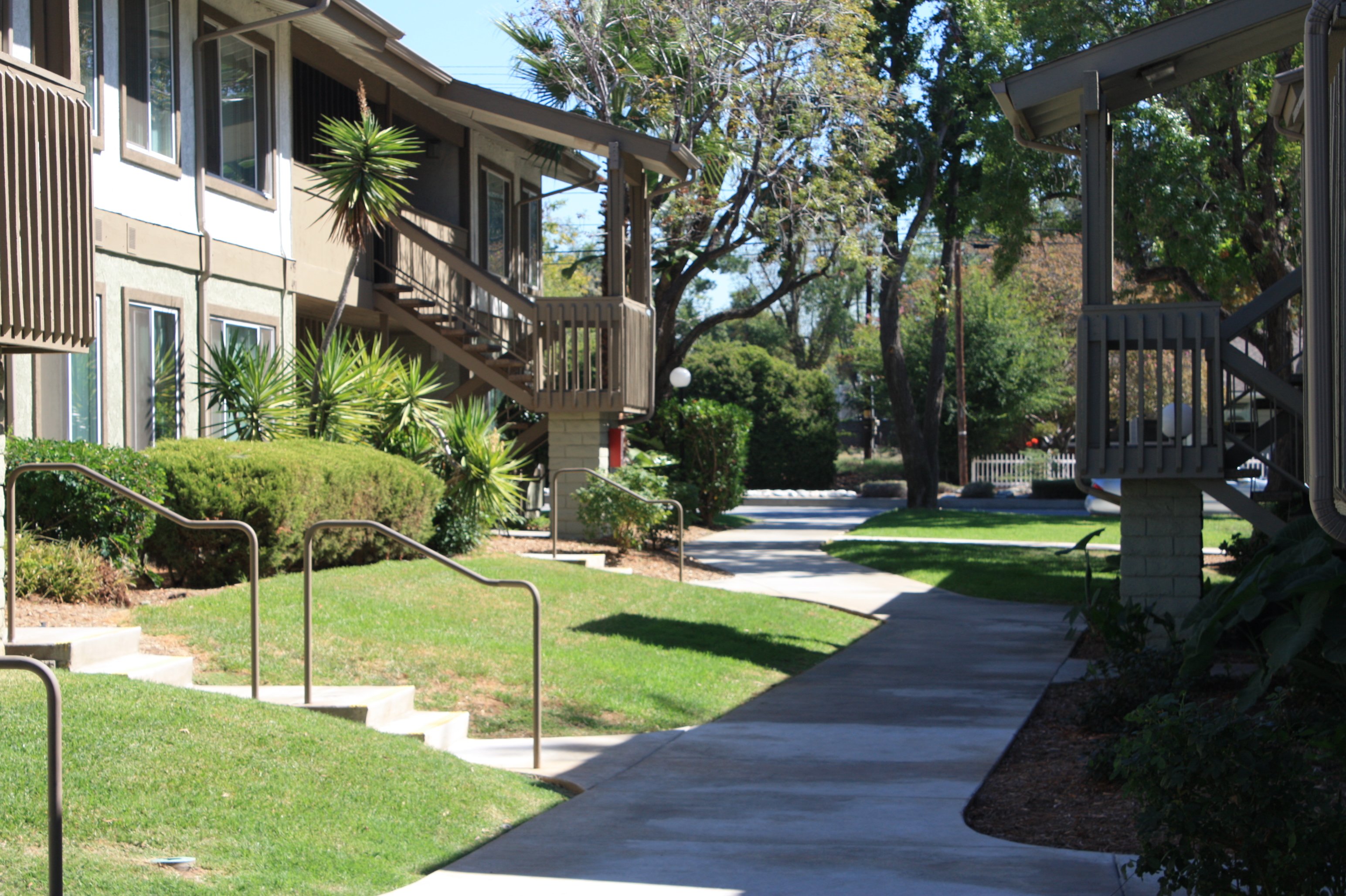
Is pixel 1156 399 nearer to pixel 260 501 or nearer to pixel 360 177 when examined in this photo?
pixel 260 501

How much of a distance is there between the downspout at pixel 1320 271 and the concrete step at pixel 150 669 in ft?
20.7

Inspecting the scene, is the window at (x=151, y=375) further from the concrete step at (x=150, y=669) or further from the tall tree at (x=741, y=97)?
the tall tree at (x=741, y=97)

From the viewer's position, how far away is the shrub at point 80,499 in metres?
10.3

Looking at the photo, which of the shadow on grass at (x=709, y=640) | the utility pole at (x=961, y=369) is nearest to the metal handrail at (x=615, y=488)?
the shadow on grass at (x=709, y=640)

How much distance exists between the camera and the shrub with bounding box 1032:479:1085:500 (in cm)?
3406

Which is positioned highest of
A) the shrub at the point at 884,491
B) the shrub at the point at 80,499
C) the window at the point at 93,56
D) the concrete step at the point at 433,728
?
the window at the point at 93,56

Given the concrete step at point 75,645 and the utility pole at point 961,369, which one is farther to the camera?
the utility pole at point 961,369

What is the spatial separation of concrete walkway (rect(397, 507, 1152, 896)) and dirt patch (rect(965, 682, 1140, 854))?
14cm

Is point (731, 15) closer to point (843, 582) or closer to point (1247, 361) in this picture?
point (843, 582)

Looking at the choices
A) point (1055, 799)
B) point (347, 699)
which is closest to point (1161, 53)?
point (1055, 799)

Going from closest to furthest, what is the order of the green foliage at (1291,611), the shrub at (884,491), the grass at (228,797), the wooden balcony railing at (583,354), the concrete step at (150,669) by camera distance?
the grass at (228,797)
the green foliage at (1291,611)
the concrete step at (150,669)
the wooden balcony railing at (583,354)
the shrub at (884,491)

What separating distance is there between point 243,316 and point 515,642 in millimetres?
6383

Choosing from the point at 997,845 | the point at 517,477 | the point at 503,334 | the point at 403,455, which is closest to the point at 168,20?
the point at 403,455

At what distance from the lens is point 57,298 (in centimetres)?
780
